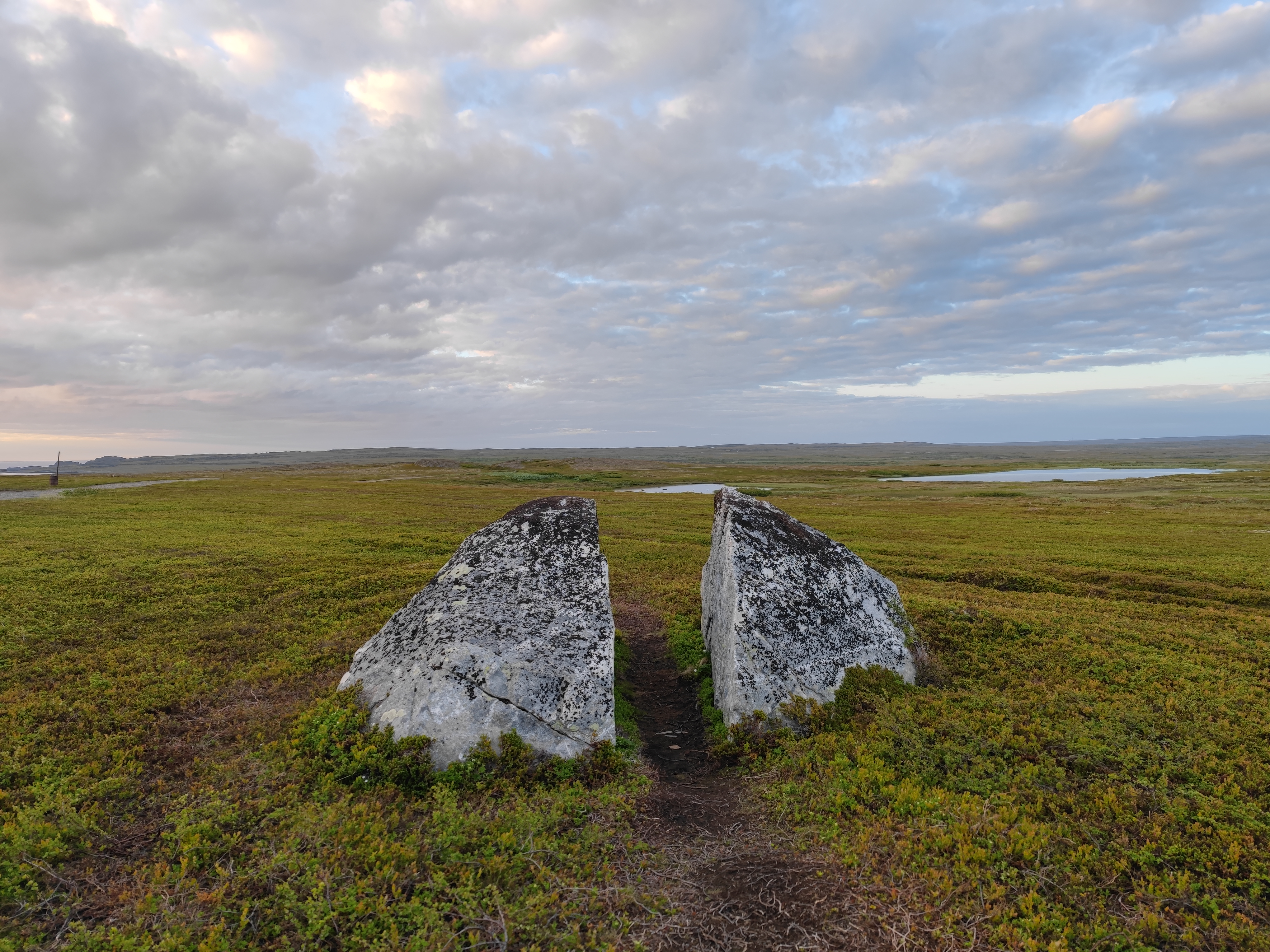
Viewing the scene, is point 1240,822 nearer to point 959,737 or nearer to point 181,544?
point 959,737

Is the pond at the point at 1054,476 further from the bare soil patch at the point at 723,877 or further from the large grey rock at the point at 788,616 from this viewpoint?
the bare soil patch at the point at 723,877

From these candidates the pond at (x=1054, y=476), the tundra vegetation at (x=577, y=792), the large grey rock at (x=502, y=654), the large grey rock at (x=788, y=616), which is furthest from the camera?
the pond at (x=1054, y=476)

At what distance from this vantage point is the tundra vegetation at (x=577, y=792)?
244 inches

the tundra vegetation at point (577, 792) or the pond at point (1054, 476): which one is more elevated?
the pond at point (1054, 476)

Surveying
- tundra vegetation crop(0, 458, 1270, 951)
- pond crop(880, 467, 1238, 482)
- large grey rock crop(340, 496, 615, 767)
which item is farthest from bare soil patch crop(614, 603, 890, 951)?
pond crop(880, 467, 1238, 482)

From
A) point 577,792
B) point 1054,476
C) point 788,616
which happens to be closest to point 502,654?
point 577,792

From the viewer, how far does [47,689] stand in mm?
11711

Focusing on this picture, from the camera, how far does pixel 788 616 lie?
1184 centimetres

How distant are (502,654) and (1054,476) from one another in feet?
448

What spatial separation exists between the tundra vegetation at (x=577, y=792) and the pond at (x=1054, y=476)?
86181 mm

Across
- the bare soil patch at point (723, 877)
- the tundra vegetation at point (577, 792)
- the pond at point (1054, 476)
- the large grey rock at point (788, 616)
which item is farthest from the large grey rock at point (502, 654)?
the pond at point (1054, 476)

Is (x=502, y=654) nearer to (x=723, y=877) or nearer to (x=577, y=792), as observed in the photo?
(x=577, y=792)

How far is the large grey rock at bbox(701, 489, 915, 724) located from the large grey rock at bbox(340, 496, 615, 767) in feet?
8.14

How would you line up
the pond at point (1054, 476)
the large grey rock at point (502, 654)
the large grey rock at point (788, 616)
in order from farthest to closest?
the pond at point (1054, 476) → the large grey rock at point (788, 616) → the large grey rock at point (502, 654)
